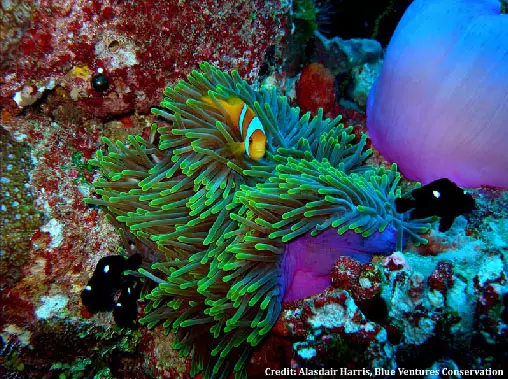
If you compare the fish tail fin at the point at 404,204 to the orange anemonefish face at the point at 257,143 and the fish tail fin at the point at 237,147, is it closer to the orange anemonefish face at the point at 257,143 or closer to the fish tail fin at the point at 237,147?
the orange anemonefish face at the point at 257,143

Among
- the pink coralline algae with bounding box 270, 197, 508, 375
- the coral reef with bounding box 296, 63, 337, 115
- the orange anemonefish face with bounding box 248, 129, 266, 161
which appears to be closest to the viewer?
the pink coralline algae with bounding box 270, 197, 508, 375

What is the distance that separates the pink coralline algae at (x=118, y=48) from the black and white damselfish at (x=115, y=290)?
3.67 feet

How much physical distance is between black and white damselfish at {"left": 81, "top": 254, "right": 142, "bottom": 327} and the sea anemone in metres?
2.31

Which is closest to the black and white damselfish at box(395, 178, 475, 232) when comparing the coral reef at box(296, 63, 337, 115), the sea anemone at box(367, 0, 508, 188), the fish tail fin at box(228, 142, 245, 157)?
the sea anemone at box(367, 0, 508, 188)

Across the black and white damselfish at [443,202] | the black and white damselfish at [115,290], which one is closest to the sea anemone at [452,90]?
the black and white damselfish at [443,202]

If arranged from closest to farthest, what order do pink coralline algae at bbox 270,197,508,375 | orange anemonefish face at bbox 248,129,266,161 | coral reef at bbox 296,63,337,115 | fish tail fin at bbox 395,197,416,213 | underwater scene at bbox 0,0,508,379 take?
1. pink coralline algae at bbox 270,197,508,375
2. underwater scene at bbox 0,0,508,379
3. fish tail fin at bbox 395,197,416,213
4. orange anemonefish face at bbox 248,129,266,161
5. coral reef at bbox 296,63,337,115

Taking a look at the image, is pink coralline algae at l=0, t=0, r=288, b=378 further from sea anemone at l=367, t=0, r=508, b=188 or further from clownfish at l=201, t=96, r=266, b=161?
sea anemone at l=367, t=0, r=508, b=188

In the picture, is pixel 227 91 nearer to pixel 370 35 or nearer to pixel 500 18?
pixel 500 18

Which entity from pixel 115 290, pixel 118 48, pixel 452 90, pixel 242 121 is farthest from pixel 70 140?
pixel 452 90

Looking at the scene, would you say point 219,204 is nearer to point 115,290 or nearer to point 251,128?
point 251,128

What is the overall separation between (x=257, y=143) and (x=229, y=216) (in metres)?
0.52

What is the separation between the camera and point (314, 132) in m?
3.06

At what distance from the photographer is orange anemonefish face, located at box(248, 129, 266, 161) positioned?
2209 millimetres

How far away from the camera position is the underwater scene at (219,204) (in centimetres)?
190
